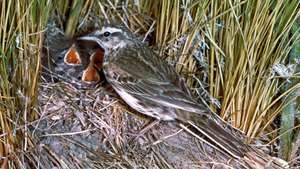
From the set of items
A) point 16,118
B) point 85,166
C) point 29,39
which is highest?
point 29,39

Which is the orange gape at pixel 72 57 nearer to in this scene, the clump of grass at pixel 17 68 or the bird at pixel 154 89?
the bird at pixel 154 89

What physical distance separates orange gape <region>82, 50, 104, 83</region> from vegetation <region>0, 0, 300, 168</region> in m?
0.22

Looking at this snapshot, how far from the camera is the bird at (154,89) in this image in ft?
8.59

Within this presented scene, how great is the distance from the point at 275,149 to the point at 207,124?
305 millimetres

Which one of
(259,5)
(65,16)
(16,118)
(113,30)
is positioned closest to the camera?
(16,118)

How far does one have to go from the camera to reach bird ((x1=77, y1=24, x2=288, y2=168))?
2.62 meters

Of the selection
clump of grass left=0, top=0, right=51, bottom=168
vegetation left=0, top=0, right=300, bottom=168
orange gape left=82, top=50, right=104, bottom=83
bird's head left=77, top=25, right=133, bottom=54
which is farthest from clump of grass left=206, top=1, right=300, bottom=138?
clump of grass left=0, top=0, right=51, bottom=168

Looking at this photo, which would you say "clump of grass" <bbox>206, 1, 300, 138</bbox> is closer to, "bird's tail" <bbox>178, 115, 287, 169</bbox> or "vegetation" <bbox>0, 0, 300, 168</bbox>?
"vegetation" <bbox>0, 0, 300, 168</bbox>

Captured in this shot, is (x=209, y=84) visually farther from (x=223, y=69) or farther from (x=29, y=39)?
(x=29, y=39)

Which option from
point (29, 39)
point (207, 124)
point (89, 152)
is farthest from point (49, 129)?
point (207, 124)

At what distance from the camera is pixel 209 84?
276cm

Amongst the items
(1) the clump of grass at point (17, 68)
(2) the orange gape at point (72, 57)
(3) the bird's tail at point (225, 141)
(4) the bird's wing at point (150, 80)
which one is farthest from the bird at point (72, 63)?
(3) the bird's tail at point (225, 141)

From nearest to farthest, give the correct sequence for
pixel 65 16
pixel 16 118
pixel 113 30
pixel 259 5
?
pixel 16 118
pixel 259 5
pixel 113 30
pixel 65 16

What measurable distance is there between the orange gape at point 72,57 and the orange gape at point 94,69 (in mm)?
53
